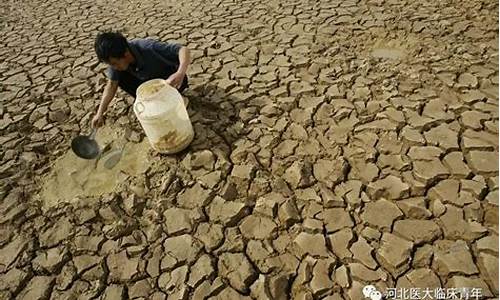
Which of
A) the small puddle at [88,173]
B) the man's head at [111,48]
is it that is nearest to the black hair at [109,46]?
the man's head at [111,48]

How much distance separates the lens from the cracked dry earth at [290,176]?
1.77 metres

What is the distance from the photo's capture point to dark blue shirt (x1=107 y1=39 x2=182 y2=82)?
245cm

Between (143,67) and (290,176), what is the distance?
1.11m

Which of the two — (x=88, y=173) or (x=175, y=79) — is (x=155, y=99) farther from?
(x=88, y=173)

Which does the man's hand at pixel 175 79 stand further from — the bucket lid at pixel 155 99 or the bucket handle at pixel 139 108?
the bucket handle at pixel 139 108

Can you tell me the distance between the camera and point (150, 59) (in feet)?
8.14

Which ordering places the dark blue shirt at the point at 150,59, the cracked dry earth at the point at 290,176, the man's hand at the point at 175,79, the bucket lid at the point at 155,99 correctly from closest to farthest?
the cracked dry earth at the point at 290,176 < the bucket lid at the point at 155,99 < the man's hand at the point at 175,79 < the dark blue shirt at the point at 150,59

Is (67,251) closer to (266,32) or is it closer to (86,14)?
(266,32)

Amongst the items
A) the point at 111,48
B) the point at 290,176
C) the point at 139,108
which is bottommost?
the point at 290,176

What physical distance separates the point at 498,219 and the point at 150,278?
1544 mm

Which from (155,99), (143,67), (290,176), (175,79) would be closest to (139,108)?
(155,99)

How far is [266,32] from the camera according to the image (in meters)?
3.53

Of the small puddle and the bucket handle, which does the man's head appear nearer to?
the bucket handle

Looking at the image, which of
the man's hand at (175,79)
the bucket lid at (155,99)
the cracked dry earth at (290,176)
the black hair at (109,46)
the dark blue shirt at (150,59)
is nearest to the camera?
the cracked dry earth at (290,176)
